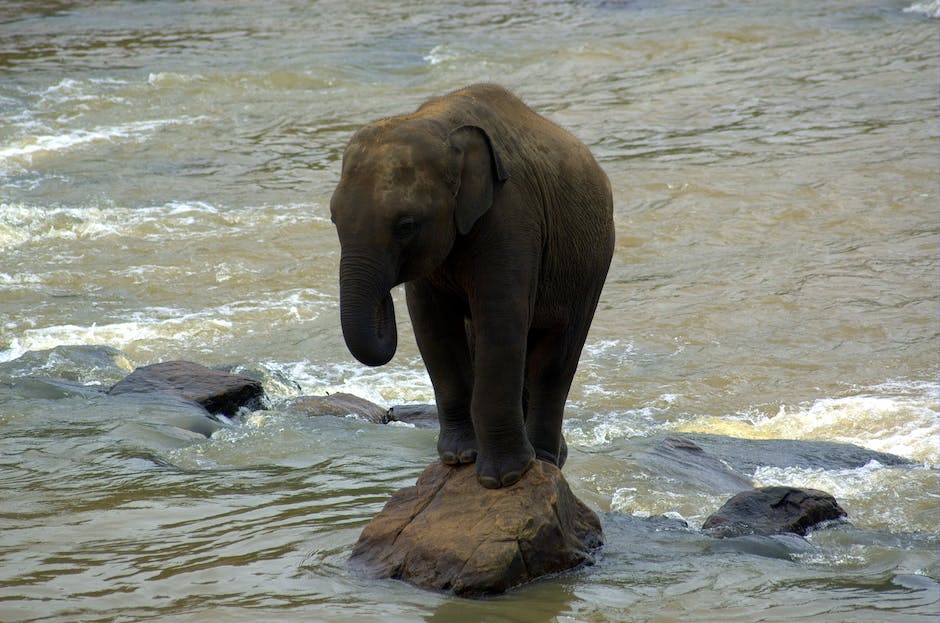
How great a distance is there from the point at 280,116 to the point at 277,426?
15.0m

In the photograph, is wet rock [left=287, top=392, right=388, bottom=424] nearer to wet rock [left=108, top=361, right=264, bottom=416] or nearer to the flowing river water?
the flowing river water

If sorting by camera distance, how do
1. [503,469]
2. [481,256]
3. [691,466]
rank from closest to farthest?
[481,256] < [503,469] < [691,466]

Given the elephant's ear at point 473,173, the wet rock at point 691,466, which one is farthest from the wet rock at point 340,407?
the elephant's ear at point 473,173

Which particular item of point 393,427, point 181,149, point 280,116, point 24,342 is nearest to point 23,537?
point 393,427

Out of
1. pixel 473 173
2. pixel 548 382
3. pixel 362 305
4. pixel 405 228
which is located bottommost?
pixel 548 382

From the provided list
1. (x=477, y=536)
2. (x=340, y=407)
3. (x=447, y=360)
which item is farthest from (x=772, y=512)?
(x=340, y=407)

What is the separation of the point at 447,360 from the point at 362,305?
1.07 meters

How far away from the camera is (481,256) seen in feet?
17.4

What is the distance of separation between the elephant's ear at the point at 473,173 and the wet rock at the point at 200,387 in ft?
14.9

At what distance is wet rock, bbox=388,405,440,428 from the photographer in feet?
30.6

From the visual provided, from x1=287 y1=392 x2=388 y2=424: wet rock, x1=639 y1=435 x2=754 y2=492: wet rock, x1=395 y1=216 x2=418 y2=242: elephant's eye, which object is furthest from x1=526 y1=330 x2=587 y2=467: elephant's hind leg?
x1=287 y1=392 x2=388 y2=424: wet rock

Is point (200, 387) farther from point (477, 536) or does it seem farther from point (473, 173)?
point (473, 173)

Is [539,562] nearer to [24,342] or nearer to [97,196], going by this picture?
[24,342]

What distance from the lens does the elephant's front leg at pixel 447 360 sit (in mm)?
5738
